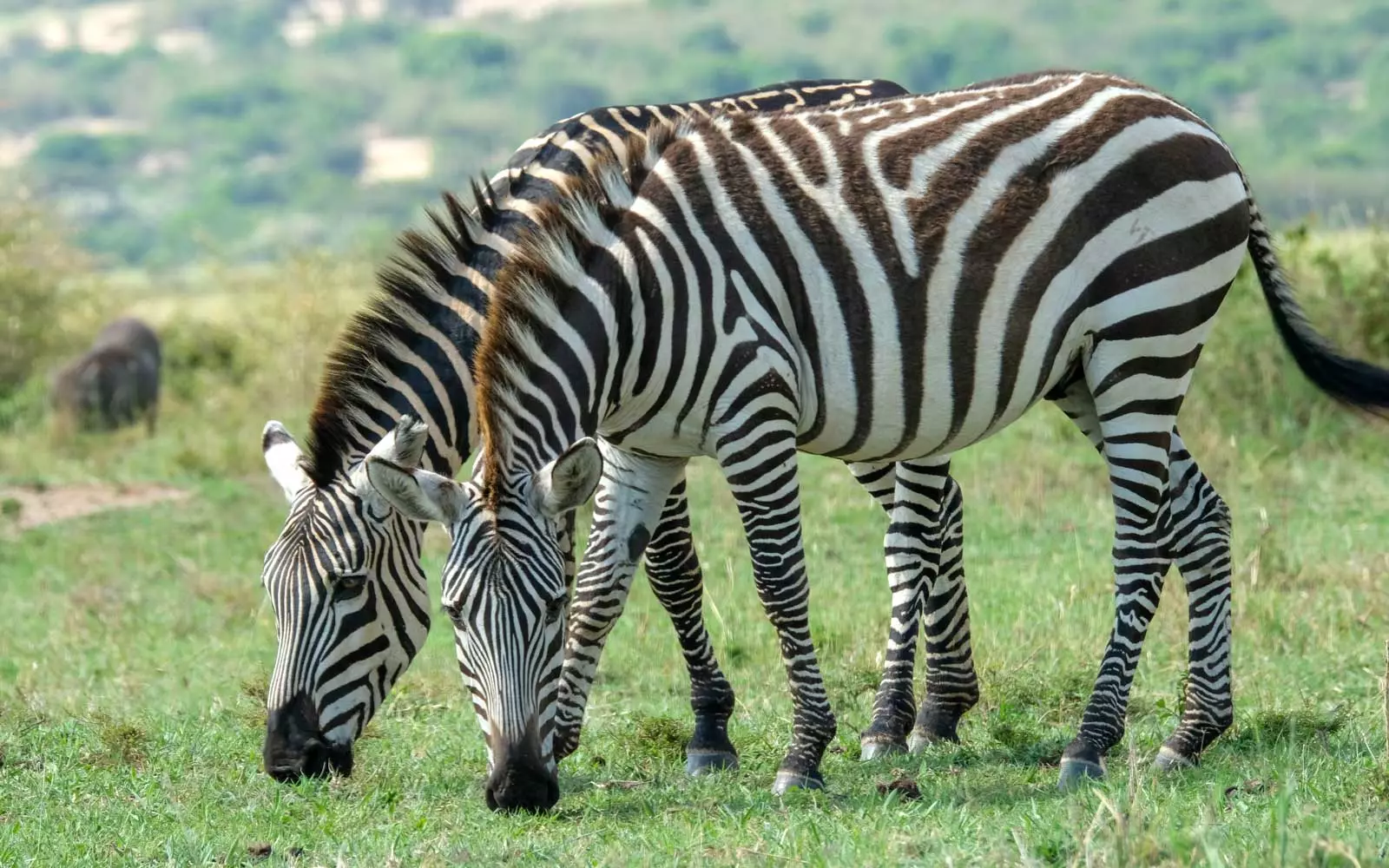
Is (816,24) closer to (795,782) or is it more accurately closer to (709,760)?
(709,760)

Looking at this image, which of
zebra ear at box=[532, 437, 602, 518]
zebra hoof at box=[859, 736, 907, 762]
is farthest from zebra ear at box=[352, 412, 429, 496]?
zebra hoof at box=[859, 736, 907, 762]

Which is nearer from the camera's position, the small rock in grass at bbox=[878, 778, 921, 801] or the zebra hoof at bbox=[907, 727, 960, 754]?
the small rock in grass at bbox=[878, 778, 921, 801]

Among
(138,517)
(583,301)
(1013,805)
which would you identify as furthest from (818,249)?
(138,517)

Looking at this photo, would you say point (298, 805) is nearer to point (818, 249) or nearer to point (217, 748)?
point (217, 748)

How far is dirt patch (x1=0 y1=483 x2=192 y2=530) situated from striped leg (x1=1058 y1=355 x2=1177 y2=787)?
31.6ft

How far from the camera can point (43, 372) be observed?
2462cm

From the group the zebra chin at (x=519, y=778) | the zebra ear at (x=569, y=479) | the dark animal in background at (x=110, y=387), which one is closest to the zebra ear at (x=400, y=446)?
the zebra ear at (x=569, y=479)

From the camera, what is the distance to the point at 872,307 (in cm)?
624

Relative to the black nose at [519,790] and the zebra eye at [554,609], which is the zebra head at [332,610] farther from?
the black nose at [519,790]

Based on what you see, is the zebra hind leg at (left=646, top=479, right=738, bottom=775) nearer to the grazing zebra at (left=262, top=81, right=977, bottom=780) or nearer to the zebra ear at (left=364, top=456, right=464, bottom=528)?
the grazing zebra at (left=262, top=81, right=977, bottom=780)

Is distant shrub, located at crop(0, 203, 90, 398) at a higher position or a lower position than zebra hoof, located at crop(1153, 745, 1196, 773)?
higher

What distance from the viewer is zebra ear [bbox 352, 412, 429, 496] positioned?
5.93 metres

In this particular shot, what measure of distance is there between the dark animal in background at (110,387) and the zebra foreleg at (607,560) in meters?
14.6

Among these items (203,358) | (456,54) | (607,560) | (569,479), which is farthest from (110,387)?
(456,54)
